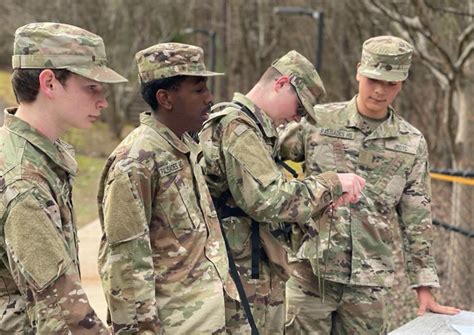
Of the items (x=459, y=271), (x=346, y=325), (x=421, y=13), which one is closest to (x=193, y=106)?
(x=346, y=325)

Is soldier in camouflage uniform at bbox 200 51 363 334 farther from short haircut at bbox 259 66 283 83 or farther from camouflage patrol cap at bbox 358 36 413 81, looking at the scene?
camouflage patrol cap at bbox 358 36 413 81

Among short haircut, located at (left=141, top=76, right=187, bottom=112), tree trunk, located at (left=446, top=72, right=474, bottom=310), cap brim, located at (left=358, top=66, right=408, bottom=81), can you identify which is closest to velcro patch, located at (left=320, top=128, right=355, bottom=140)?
cap brim, located at (left=358, top=66, right=408, bottom=81)

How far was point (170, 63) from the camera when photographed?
2.62 metres

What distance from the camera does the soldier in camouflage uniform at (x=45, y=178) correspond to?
199 cm

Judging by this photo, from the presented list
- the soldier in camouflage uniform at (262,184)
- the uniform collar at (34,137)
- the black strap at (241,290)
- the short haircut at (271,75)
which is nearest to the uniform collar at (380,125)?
the soldier in camouflage uniform at (262,184)

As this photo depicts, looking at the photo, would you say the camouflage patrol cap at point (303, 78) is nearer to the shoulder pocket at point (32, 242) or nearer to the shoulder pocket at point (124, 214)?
the shoulder pocket at point (124, 214)

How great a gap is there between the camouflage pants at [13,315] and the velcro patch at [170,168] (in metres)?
0.67

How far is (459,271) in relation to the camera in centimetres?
670

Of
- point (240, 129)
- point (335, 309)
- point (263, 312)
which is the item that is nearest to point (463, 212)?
point (335, 309)

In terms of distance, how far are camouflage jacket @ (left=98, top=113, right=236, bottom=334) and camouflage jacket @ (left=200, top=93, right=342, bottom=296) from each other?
163mm

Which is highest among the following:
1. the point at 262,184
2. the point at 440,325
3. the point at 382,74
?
the point at 382,74

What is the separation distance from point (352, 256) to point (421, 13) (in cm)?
465

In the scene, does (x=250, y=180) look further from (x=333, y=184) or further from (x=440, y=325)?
(x=440, y=325)

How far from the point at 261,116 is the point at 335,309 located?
47.6 inches
